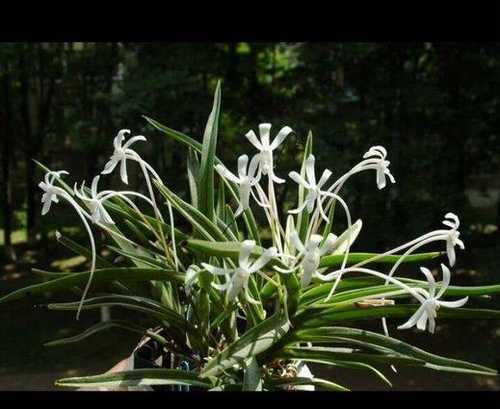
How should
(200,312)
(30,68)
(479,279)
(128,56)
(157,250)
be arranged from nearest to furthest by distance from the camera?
(200,312)
(157,250)
(479,279)
(128,56)
(30,68)

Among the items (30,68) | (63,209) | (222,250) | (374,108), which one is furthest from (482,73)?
(222,250)

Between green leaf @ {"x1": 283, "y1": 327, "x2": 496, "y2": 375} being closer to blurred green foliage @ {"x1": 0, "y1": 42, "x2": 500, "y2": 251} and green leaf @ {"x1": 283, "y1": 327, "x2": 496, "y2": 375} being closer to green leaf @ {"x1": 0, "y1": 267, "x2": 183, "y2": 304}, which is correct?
green leaf @ {"x1": 0, "y1": 267, "x2": 183, "y2": 304}

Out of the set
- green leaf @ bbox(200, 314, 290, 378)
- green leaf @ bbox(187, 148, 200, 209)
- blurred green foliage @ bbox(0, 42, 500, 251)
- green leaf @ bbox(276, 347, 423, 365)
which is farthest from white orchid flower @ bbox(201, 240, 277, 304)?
blurred green foliage @ bbox(0, 42, 500, 251)

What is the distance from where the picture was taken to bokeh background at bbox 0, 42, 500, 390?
3371 millimetres

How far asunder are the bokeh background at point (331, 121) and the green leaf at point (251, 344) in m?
2.42

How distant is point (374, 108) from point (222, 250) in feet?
9.89

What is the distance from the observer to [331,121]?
138 inches

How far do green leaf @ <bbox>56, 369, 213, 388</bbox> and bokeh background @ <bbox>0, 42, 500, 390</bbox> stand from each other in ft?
8.05

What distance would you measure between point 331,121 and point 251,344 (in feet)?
9.30

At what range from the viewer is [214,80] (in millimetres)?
3689

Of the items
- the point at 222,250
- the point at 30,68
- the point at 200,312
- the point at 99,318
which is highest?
the point at 30,68

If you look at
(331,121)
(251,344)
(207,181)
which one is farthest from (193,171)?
(331,121)

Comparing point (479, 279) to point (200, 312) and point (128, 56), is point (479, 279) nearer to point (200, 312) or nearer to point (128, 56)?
point (128, 56)

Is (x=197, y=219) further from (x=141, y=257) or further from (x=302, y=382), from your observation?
(x=302, y=382)
